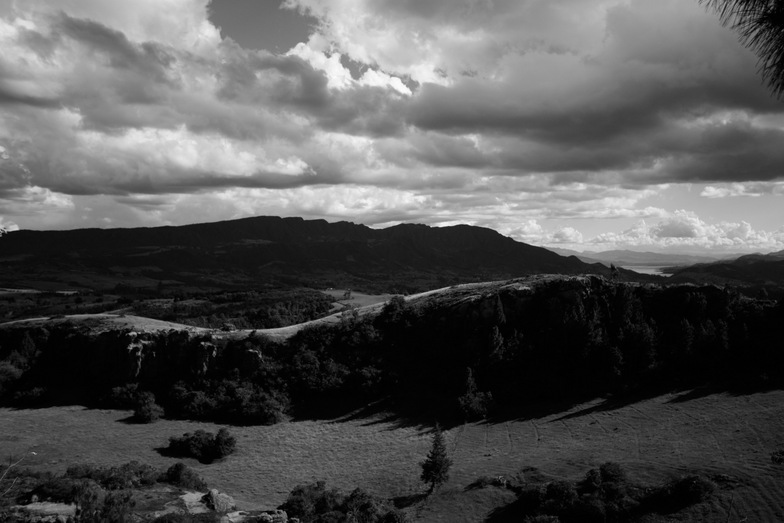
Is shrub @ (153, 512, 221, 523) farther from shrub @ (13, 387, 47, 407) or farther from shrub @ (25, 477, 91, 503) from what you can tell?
shrub @ (13, 387, 47, 407)

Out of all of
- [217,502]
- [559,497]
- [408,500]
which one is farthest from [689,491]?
[217,502]

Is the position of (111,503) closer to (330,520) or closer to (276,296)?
(330,520)

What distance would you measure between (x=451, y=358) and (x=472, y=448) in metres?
16.6

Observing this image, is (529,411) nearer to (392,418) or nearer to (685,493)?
(392,418)

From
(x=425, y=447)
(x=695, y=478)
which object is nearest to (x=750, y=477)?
(x=695, y=478)

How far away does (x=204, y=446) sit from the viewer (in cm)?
4097

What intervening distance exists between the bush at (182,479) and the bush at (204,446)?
23.2ft

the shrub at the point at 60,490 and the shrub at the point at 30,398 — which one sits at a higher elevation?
the shrub at the point at 60,490

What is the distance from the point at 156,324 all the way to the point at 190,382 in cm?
1266

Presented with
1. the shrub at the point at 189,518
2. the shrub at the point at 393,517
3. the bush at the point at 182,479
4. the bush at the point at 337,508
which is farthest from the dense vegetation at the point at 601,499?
the bush at the point at 182,479

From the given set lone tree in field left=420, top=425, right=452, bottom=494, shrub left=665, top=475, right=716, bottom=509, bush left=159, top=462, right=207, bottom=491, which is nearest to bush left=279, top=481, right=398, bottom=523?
lone tree in field left=420, top=425, right=452, bottom=494

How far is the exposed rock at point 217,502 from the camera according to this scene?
88.5 ft

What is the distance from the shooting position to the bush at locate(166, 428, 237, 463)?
4050 cm

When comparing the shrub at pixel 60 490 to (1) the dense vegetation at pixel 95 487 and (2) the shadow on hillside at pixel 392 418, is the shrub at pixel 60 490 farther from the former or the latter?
(2) the shadow on hillside at pixel 392 418
